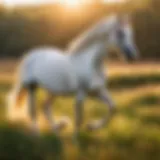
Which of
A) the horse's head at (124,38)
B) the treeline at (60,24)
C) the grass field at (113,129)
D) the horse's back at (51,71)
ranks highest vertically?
the treeline at (60,24)

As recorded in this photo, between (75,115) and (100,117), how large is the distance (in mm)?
144

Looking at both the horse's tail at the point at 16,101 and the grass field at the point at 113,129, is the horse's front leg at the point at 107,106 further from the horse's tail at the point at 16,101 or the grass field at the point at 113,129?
the horse's tail at the point at 16,101

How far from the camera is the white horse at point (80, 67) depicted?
5.88 ft

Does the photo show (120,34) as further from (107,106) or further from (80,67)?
(107,106)

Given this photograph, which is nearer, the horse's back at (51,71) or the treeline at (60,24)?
the horse's back at (51,71)

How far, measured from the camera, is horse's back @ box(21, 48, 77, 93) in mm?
1856

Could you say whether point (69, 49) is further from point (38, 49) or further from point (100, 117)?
point (100, 117)

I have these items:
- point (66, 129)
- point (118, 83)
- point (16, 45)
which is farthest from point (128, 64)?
point (16, 45)

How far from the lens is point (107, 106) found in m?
1.93

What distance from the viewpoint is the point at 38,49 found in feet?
6.59

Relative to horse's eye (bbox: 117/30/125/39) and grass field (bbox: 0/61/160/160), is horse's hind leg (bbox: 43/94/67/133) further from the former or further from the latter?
horse's eye (bbox: 117/30/125/39)

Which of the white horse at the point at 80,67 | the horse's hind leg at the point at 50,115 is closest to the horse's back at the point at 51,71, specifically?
the white horse at the point at 80,67

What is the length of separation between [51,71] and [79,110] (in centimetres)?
22

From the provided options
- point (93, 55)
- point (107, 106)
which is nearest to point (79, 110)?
point (107, 106)
